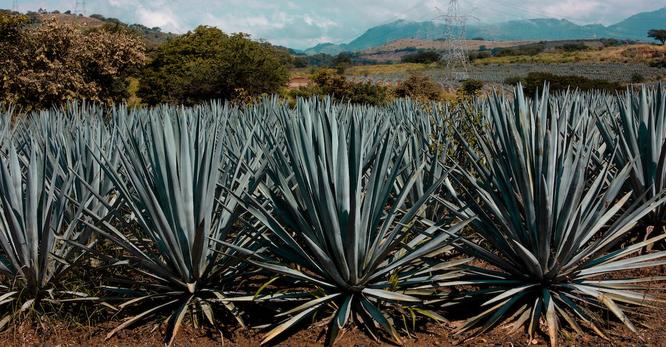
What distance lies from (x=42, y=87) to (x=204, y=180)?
19534 millimetres

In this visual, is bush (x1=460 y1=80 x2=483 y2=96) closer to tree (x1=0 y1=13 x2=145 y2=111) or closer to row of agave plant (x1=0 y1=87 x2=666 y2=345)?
row of agave plant (x1=0 y1=87 x2=666 y2=345)

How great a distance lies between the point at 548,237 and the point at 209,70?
26826 millimetres

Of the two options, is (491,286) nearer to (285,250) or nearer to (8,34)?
(285,250)

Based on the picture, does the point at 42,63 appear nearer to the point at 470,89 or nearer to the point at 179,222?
the point at 470,89

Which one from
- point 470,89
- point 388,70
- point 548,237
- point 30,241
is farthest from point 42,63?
point 388,70

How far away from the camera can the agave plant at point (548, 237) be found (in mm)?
3053

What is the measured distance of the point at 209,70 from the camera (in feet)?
92.5

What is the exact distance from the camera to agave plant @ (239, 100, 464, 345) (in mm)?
3018

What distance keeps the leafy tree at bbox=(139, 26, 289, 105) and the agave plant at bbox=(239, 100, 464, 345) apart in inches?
706

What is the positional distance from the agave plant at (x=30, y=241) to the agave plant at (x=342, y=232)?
1277mm

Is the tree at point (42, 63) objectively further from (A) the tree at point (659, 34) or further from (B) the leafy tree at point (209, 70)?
(A) the tree at point (659, 34)

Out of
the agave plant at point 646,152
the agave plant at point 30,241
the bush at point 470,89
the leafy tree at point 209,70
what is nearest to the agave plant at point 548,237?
the agave plant at point 646,152

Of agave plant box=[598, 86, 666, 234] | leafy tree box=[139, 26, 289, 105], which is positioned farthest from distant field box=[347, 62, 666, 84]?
agave plant box=[598, 86, 666, 234]

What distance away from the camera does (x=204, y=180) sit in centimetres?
321
